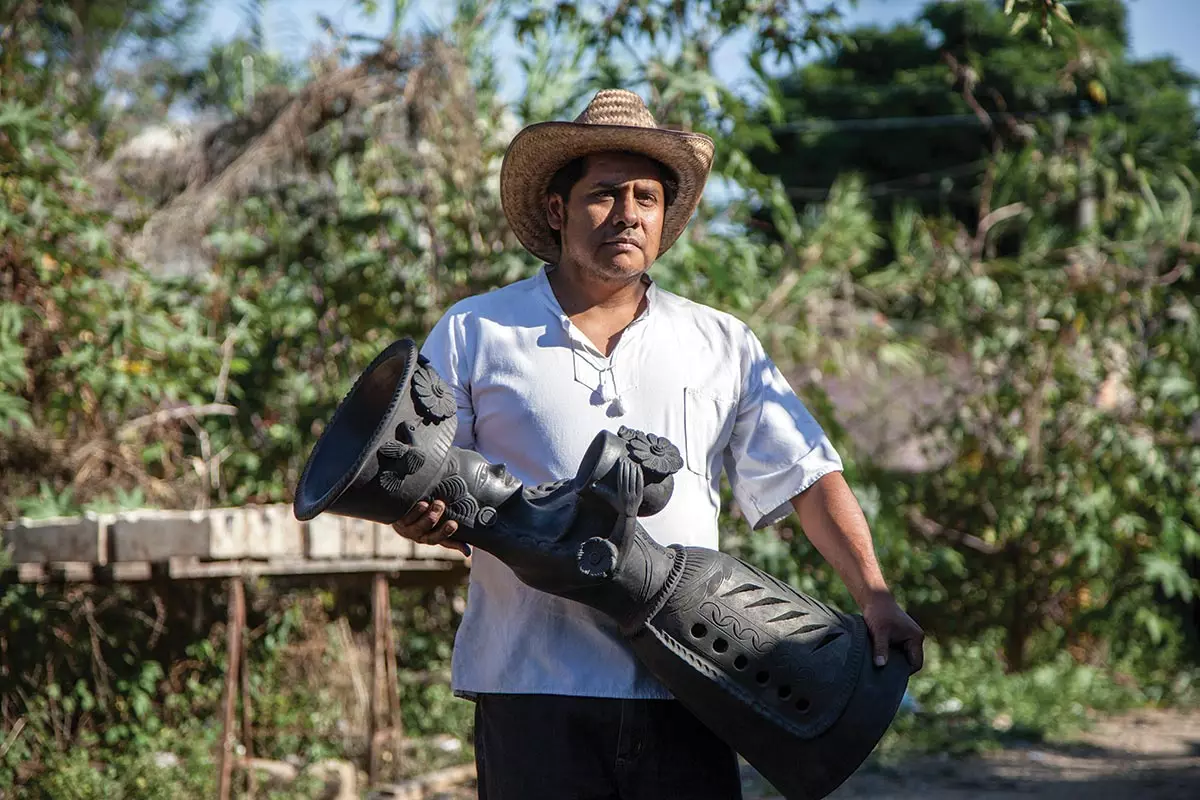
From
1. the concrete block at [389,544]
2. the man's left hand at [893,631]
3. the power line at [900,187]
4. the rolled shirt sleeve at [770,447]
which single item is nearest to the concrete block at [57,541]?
the concrete block at [389,544]

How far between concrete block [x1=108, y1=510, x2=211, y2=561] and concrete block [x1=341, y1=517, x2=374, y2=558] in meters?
0.45

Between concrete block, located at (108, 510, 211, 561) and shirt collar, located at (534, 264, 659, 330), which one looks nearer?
shirt collar, located at (534, 264, 659, 330)

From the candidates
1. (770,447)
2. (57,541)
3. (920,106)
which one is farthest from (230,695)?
(920,106)

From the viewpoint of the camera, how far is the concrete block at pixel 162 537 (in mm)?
3795

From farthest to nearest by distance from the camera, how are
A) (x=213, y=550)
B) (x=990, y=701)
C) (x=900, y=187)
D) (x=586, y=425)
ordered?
(x=900, y=187)
(x=990, y=701)
(x=213, y=550)
(x=586, y=425)

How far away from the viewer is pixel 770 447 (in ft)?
7.71

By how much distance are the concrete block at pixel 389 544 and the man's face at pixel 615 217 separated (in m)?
2.06

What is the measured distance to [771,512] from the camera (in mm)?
2371

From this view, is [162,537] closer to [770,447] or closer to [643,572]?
[770,447]

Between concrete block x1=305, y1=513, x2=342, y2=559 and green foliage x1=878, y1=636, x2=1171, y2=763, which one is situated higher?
concrete block x1=305, y1=513, x2=342, y2=559

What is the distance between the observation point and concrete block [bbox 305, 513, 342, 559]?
13.2ft

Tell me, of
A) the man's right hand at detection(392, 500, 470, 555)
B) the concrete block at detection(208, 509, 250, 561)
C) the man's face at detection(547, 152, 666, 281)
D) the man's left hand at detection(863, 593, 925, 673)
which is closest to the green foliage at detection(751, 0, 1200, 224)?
the concrete block at detection(208, 509, 250, 561)

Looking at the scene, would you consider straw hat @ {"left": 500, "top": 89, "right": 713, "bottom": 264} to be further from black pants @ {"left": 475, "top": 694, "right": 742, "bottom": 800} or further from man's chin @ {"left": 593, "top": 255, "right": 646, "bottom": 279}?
black pants @ {"left": 475, "top": 694, "right": 742, "bottom": 800}

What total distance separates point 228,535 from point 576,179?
6.11ft
